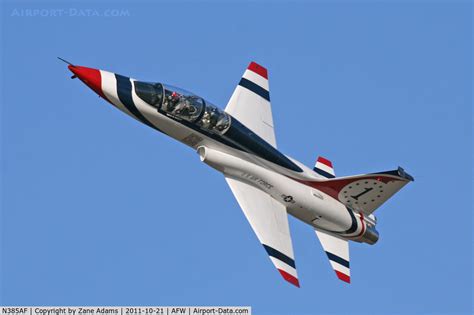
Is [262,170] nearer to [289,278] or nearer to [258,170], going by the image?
[258,170]

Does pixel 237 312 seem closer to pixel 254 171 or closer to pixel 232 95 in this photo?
pixel 254 171

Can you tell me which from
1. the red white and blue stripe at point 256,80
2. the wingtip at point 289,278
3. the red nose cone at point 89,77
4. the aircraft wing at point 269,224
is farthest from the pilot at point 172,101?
the wingtip at point 289,278

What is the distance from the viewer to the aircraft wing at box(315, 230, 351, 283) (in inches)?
950

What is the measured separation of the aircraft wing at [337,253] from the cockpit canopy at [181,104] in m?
4.57

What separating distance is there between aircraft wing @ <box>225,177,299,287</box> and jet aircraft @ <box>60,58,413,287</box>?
1.0 inches

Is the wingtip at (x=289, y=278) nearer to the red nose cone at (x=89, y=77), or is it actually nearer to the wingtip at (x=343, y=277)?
the wingtip at (x=343, y=277)

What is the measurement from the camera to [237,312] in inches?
782

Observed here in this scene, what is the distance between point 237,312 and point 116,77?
6643mm

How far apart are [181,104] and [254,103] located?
131 inches

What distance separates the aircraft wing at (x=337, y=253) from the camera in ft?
79.2
